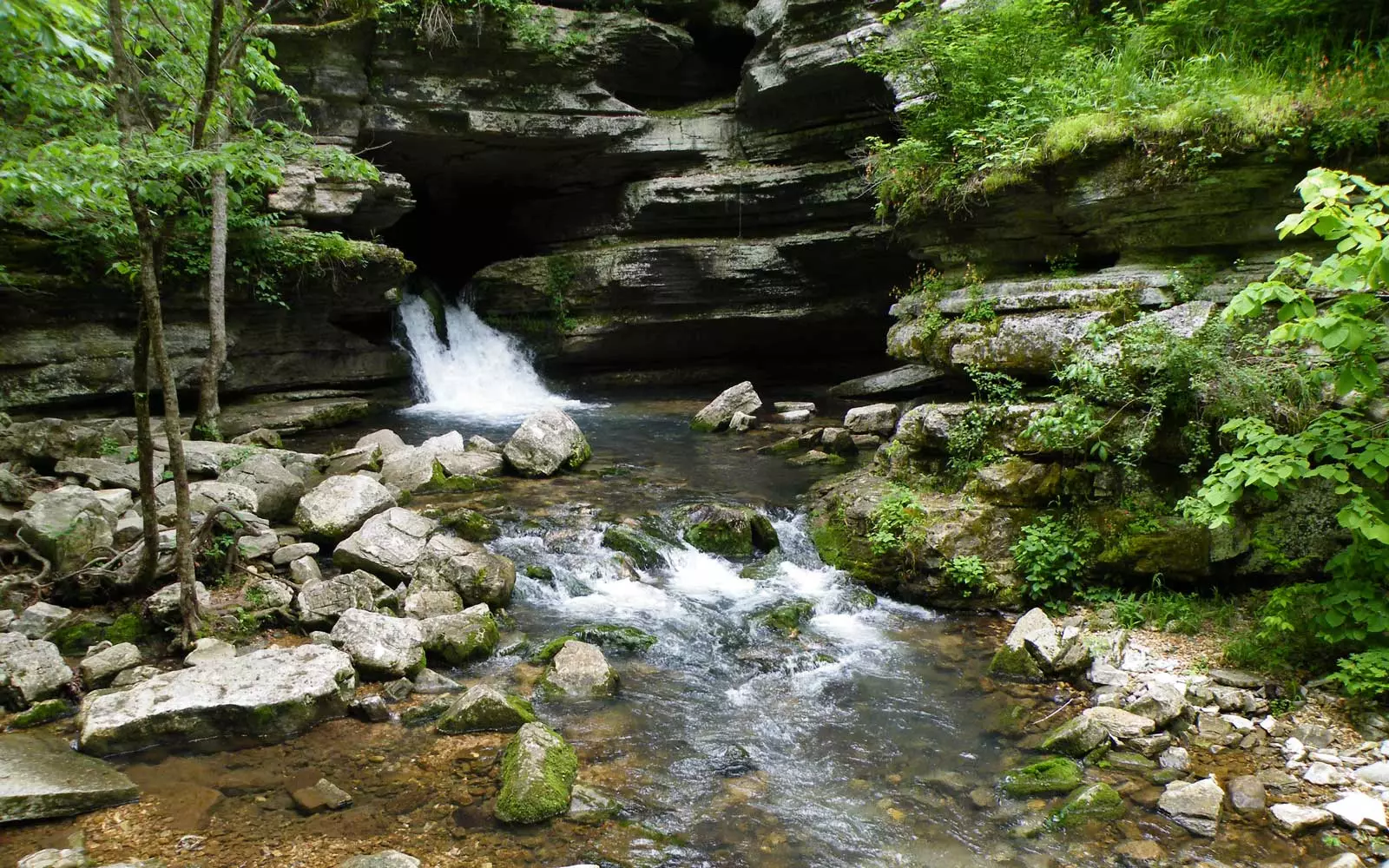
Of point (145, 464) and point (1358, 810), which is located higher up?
point (145, 464)

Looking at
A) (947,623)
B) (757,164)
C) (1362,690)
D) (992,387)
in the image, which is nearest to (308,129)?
(757,164)

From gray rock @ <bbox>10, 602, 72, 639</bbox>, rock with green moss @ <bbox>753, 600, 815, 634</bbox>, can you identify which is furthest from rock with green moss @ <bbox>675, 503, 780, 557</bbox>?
gray rock @ <bbox>10, 602, 72, 639</bbox>

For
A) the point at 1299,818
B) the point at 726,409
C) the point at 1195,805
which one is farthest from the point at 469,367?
the point at 1299,818

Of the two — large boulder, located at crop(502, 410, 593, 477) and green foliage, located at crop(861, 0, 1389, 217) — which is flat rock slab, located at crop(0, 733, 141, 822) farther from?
green foliage, located at crop(861, 0, 1389, 217)

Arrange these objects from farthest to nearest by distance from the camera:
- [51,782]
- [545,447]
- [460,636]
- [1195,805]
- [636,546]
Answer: [545,447] < [636,546] < [460,636] < [1195,805] < [51,782]

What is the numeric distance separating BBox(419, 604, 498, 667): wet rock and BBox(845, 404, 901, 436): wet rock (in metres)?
8.51

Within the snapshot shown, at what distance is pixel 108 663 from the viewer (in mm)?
5648

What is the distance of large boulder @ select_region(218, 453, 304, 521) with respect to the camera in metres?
8.57

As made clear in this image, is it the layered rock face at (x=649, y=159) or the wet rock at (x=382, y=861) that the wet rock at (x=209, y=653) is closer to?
the wet rock at (x=382, y=861)

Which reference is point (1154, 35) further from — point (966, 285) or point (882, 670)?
point (882, 670)

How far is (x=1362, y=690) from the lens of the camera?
17.0ft

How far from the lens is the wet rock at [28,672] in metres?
5.18

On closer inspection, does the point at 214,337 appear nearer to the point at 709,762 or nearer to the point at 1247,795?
the point at 709,762

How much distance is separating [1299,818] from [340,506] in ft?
27.6
